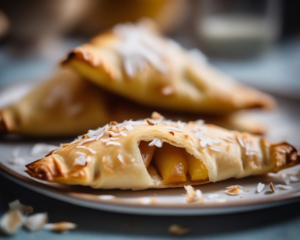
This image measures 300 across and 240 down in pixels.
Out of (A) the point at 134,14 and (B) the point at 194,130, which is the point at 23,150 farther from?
(A) the point at 134,14

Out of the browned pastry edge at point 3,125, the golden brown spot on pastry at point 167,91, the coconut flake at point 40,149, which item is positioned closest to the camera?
the coconut flake at point 40,149

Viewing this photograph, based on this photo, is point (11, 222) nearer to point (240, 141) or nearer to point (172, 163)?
point (172, 163)

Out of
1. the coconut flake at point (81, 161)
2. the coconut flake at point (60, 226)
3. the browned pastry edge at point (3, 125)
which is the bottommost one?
the coconut flake at point (60, 226)

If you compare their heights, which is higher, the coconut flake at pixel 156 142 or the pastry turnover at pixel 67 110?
the pastry turnover at pixel 67 110

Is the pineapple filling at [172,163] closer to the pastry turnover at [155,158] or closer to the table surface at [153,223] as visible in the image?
the pastry turnover at [155,158]

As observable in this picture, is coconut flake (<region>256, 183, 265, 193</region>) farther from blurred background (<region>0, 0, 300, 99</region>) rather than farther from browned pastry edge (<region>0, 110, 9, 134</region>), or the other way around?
blurred background (<region>0, 0, 300, 99</region>)

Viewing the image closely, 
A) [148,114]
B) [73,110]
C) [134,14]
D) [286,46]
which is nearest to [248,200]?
[148,114]

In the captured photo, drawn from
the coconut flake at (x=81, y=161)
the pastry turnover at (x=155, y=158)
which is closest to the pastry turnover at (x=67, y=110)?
the pastry turnover at (x=155, y=158)

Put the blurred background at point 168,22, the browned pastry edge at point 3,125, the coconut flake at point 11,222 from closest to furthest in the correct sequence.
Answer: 1. the coconut flake at point 11,222
2. the browned pastry edge at point 3,125
3. the blurred background at point 168,22
